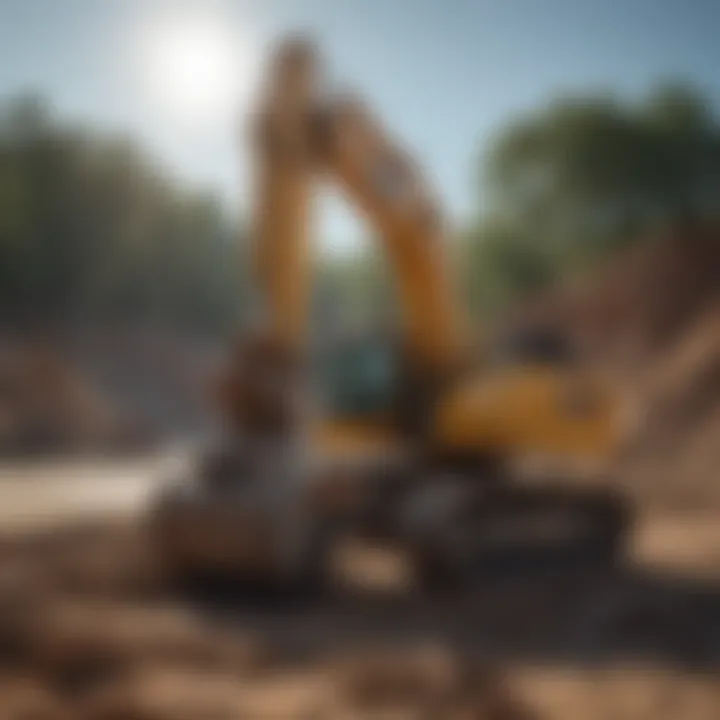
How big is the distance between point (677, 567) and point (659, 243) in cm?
1347

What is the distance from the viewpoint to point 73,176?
13188 millimetres

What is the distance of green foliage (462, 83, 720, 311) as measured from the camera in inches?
603

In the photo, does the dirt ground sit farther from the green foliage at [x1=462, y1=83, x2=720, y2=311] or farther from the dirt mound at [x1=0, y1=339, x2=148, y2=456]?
the dirt mound at [x1=0, y1=339, x2=148, y2=456]

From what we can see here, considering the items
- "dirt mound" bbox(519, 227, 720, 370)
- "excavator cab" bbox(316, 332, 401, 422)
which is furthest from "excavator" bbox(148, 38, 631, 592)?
"dirt mound" bbox(519, 227, 720, 370)

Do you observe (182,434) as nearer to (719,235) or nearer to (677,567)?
(719,235)

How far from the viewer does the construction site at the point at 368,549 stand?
313 cm

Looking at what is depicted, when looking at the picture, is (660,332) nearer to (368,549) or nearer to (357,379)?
(368,549)

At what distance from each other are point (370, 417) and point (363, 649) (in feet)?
5.81

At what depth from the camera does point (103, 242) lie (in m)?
15.7

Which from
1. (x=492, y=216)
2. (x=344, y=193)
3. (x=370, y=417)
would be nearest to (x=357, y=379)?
(x=370, y=417)

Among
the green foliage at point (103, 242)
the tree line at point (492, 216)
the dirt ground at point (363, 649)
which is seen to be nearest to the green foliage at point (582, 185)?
the tree line at point (492, 216)

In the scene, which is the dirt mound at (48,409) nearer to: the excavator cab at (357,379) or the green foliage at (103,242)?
the green foliage at (103,242)

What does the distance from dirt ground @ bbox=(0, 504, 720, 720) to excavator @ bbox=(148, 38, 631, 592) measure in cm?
29

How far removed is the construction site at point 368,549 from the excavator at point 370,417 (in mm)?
13
